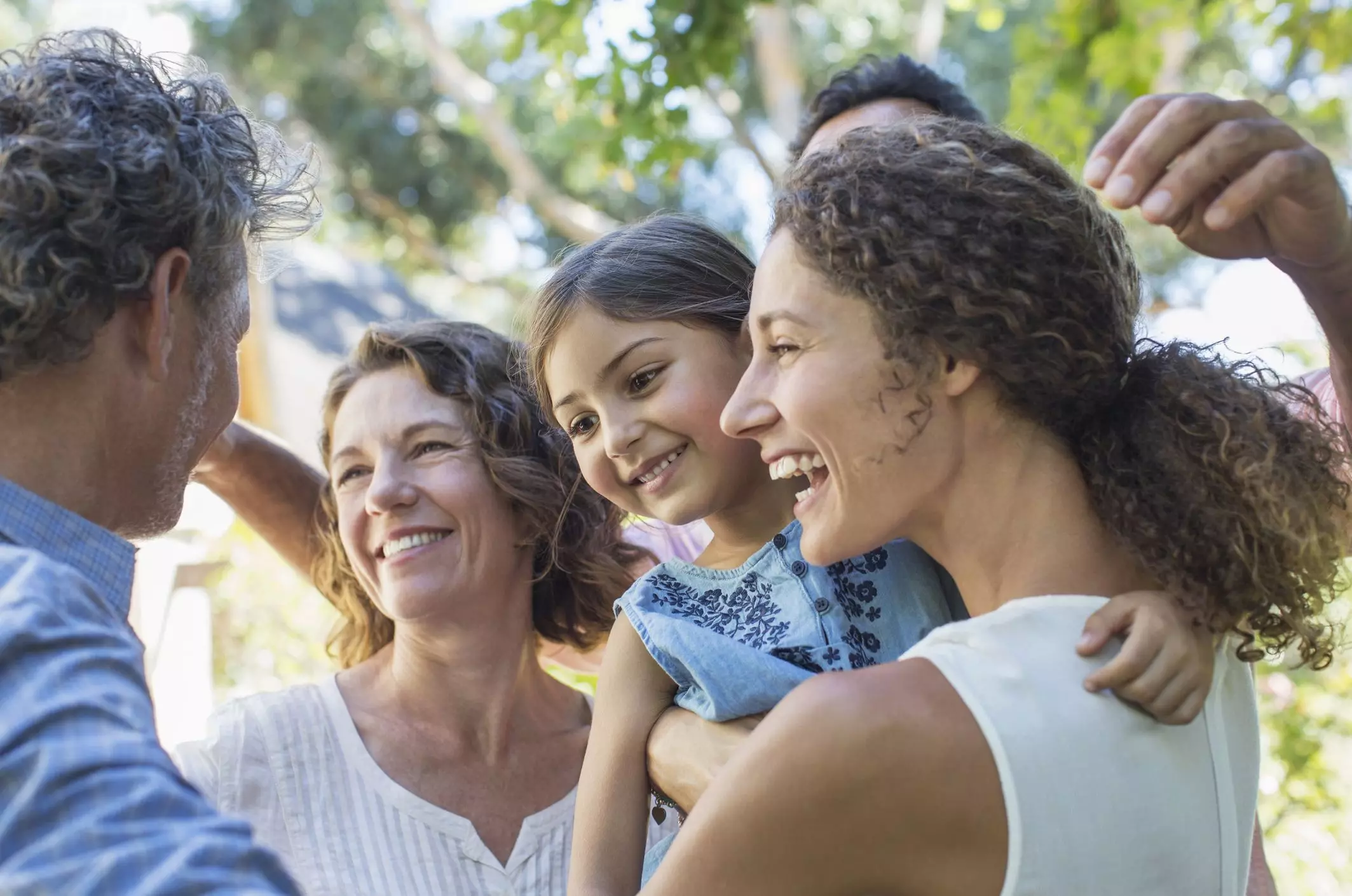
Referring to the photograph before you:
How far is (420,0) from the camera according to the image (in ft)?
38.4

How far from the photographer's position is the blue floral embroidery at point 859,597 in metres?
2.15

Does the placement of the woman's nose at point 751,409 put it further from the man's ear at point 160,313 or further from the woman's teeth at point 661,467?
the man's ear at point 160,313

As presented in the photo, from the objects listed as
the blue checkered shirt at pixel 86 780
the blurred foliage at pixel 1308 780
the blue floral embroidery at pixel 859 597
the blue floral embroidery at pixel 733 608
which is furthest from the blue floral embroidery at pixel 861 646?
the blurred foliage at pixel 1308 780

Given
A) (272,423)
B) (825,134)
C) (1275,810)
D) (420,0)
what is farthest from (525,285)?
(825,134)

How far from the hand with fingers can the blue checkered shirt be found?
1.35 metres

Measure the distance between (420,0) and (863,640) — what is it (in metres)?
10.8

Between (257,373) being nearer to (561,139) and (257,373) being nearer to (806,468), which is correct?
(561,139)

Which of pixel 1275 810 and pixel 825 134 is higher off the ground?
pixel 825 134

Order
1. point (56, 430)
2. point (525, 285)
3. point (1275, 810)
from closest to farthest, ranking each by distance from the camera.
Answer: point (56, 430), point (1275, 810), point (525, 285)

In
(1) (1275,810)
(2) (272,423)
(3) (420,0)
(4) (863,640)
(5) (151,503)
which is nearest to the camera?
(5) (151,503)

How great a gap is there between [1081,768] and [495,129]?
9635 millimetres

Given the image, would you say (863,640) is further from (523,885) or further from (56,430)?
(56,430)

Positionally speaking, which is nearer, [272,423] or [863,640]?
[863,640]

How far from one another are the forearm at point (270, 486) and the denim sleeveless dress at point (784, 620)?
1.62m
